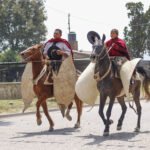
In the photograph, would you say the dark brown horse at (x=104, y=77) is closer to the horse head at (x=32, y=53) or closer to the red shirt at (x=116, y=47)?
the red shirt at (x=116, y=47)

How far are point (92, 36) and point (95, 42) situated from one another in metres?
0.20

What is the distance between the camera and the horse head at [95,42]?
13234 mm

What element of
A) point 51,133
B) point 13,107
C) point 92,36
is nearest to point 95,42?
point 92,36

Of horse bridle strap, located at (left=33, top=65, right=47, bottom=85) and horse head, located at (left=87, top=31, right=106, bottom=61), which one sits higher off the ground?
horse head, located at (left=87, top=31, right=106, bottom=61)

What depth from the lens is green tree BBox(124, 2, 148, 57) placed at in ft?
182

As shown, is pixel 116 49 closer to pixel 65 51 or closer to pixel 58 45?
pixel 65 51

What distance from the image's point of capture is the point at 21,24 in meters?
68.8

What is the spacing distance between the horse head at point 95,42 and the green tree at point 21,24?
54.3 metres

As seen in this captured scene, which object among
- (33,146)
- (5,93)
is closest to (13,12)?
(5,93)

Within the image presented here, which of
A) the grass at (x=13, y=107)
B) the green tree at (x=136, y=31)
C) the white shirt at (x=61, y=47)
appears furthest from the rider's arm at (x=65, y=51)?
the green tree at (x=136, y=31)

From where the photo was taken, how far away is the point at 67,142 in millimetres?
12383

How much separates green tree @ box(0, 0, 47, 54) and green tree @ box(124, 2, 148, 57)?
52.5 feet

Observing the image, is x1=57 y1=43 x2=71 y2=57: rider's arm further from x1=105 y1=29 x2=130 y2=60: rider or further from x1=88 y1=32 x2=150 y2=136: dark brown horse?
x1=88 y1=32 x2=150 y2=136: dark brown horse

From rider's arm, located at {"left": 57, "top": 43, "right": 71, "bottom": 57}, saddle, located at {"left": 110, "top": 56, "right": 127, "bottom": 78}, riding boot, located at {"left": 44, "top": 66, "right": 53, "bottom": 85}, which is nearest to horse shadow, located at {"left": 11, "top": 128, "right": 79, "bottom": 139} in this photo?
riding boot, located at {"left": 44, "top": 66, "right": 53, "bottom": 85}
